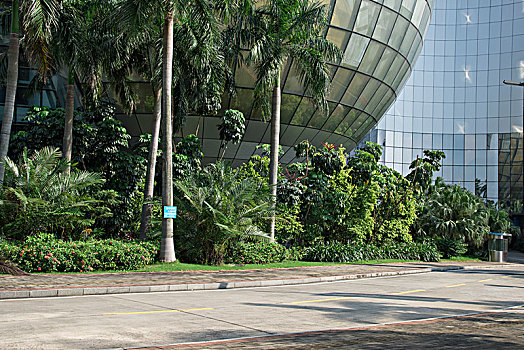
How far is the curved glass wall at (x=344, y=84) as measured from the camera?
30.2 metres

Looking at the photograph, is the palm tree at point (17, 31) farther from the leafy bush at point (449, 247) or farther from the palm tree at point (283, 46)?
the leafy bush at point (449, 247)

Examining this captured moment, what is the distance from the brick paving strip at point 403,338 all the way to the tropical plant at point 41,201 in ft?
38.9

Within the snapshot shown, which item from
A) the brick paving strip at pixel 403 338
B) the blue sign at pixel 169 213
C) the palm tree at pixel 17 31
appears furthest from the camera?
the blue sign at pixel 169 213

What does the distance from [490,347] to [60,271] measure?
12736 mm

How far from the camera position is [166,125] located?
64.3 feet

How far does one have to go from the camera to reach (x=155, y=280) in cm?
1497

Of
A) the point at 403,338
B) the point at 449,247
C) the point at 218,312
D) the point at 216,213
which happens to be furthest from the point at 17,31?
the point at 449,247

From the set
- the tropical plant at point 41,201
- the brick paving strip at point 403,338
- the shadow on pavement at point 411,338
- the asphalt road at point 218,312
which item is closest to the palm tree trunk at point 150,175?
the tropical plant at point 41,201

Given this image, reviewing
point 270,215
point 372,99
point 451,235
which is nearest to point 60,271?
point 270,215

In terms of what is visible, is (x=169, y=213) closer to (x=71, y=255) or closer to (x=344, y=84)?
(x=71, y=255)

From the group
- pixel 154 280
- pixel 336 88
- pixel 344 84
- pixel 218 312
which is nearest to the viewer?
pixel 218 312

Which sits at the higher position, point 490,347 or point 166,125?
point 166,125

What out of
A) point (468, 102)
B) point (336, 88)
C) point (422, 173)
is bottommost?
point (422, 173)

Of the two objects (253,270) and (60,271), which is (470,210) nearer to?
(253,270)
